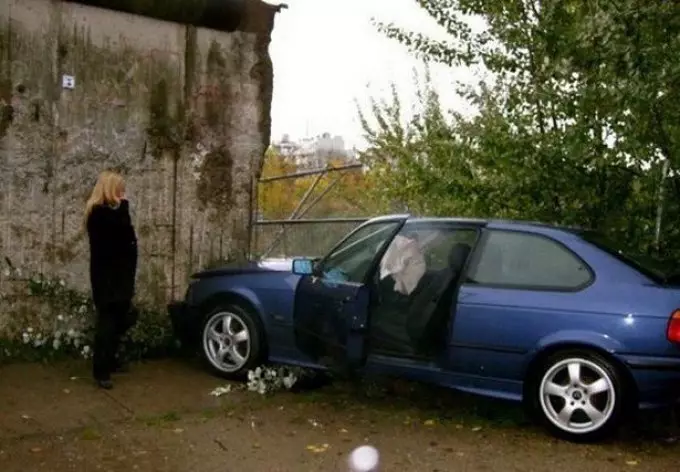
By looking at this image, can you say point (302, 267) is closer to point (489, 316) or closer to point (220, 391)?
point (220, 391)

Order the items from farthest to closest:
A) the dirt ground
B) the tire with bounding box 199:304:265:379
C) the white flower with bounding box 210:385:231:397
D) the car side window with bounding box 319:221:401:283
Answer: the tire with bounding box 199:304:265:379 < the white flower with bounding box 210:385:231:397 < the car side window with bounding box 319:221:401:283 < the dirt ground

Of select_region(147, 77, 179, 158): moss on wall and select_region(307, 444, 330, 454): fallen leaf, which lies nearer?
select_region(307, 444, 330, 454): fallen leaf

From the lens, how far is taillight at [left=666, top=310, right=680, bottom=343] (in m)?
5.66

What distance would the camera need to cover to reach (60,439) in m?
5.84

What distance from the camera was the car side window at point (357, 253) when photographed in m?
6.82

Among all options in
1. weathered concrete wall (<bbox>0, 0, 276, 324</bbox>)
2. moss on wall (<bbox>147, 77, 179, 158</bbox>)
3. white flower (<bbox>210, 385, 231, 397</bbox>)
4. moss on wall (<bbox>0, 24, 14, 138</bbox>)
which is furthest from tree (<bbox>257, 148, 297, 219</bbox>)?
white flower (<bbox>210, 385, 231, 397</bbox>)

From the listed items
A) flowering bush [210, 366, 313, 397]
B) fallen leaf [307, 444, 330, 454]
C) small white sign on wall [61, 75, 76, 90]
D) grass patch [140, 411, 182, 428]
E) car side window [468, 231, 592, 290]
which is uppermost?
small white sign on wall [61, 75, 76, 90]

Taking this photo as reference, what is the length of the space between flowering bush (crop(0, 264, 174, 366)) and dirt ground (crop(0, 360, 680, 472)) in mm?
394

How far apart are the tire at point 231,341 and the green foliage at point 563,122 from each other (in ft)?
7.86

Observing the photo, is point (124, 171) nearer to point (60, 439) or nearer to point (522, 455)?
point (60, 439)

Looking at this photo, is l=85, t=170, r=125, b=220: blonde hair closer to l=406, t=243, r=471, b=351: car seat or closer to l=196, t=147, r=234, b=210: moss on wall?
l=196, t=147, r=234, b=210: moss on wall

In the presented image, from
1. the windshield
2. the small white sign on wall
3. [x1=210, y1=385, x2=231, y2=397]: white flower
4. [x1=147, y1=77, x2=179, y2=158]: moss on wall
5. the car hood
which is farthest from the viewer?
[x1=147, y1=77, x2=179, y2=158]: moss on wall

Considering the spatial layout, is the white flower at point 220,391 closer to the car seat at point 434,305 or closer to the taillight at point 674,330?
the car seat at point 434,305

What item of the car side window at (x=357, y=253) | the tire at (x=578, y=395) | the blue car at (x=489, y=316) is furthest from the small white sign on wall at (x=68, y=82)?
the tire at (x=578, y=395)
